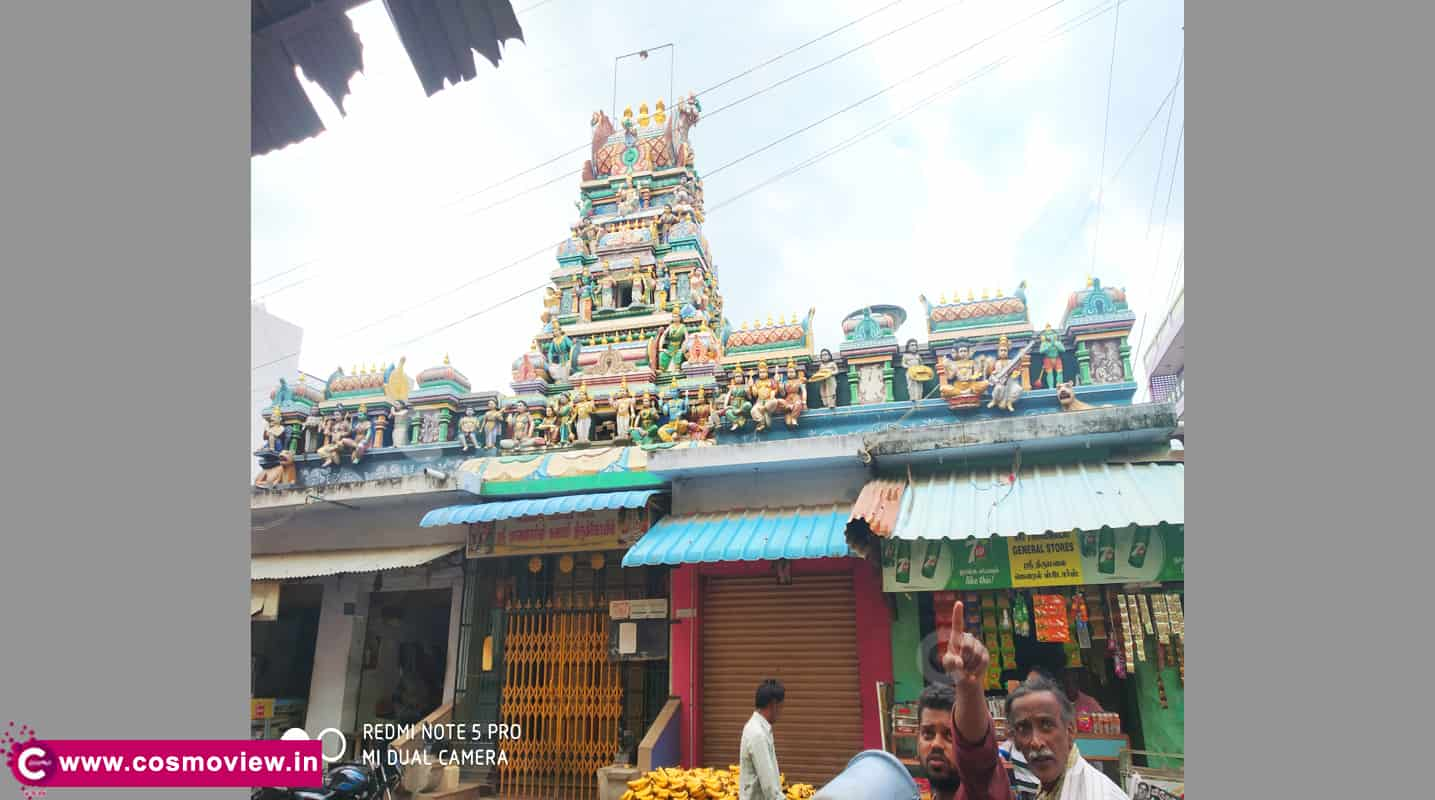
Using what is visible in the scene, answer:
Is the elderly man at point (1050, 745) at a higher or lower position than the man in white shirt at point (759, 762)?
higher

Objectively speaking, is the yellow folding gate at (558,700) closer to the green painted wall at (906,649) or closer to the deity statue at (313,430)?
the green painted wall at (906,649)

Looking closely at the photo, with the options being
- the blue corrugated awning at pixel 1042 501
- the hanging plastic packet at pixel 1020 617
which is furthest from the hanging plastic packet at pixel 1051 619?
the blue corrugated awning at pixel 1042 501

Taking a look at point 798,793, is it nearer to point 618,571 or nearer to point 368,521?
point 618,571

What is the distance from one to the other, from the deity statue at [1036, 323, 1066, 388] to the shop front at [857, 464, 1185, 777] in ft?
4.71

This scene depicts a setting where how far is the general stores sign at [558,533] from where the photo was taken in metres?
10.8

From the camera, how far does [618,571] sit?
36.9 ft

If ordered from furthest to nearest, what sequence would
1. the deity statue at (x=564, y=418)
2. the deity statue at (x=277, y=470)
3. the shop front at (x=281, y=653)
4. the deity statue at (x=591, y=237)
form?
the deity statue at (x=591, y=237), the deity statue at (x=277, y=470), the deity statue at (x=564, y=418), the shop front at (x=281, y=653)

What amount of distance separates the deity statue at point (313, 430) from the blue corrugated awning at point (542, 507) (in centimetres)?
428

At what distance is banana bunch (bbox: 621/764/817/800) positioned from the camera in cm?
653

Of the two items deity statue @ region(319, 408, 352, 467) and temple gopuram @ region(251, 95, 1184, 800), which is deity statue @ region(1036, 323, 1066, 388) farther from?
deity statue @ region(319, 408, 352, 467)

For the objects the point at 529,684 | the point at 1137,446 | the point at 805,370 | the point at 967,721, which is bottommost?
the point at 529,684
